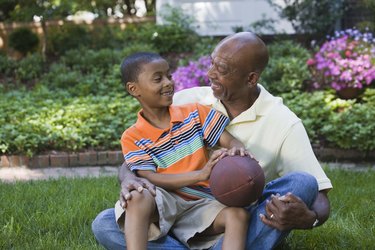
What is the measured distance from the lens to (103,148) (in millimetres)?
7051

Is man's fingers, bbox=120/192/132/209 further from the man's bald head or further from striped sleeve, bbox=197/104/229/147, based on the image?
the man's bald head

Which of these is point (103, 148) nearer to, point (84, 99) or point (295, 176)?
point (84, 99)

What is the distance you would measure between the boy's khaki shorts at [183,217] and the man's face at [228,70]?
58cm

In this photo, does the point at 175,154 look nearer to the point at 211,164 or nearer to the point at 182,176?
the point at 182,176

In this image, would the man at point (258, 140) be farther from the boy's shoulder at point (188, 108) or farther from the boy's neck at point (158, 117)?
the boy's neck at point (158, 117)

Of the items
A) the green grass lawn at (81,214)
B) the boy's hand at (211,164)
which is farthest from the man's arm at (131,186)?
the green grass lawn at (81,214)

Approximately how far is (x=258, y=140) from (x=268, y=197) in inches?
12.7

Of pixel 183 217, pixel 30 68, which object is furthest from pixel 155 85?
pixel 30 68

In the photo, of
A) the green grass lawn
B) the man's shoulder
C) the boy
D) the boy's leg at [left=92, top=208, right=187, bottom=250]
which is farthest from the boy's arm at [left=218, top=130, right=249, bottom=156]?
the green grass lawn

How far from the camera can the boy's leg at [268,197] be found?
2.93m

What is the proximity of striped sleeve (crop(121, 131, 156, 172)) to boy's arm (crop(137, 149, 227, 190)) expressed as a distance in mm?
30

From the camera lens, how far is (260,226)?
3.04m

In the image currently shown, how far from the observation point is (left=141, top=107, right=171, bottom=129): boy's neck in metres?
3.34

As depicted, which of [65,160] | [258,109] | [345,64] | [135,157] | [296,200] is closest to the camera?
[296,200]
